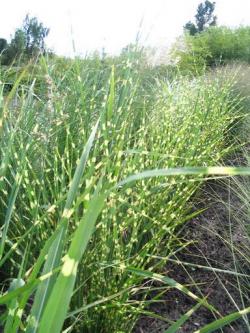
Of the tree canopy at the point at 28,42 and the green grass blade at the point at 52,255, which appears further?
the tree canopy at the point at 28,42

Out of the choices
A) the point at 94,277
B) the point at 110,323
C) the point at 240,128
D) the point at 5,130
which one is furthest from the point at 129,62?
the point at 240,128

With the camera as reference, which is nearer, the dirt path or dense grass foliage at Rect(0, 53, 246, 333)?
dense grass foliage at Rect(0, 53, 246, 333)

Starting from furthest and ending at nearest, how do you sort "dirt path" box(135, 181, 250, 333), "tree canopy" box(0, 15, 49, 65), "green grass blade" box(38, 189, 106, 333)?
1. "tree canopy" box(0, 15, 49, 65)
2. "dirt path" box(135, 181, 250, 333)
3. "green grass blade" box(38, 189, 106, 333)

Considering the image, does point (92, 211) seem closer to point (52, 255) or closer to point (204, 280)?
point (52, 255)

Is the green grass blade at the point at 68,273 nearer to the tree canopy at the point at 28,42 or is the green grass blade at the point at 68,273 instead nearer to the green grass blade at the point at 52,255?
the green grass blade at the point at 52,255

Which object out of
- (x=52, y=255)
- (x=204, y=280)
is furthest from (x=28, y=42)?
(x=52, y=255)

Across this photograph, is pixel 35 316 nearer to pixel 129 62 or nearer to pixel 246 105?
pixel 129 62

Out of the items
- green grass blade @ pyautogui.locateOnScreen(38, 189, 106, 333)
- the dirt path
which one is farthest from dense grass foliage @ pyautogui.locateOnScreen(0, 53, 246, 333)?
the dirt path

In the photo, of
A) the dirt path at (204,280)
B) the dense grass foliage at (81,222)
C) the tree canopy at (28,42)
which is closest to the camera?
the dense grass foliage at (81,222)

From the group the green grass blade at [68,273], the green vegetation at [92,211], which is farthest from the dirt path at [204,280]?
the green grass blade at [68,273]

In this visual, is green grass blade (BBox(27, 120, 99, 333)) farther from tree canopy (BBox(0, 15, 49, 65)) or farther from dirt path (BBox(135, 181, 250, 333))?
tree canopy (BBox(0, 15, 49, 65))

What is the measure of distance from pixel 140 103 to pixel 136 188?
3.27ft

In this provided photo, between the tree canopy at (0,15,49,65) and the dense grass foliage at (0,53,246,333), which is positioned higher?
the tree canopy at (0,15,49,65)

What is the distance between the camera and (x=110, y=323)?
1326mm
